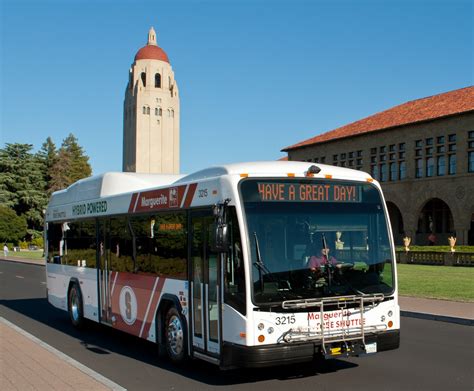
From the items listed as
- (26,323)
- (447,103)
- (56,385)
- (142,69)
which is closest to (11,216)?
(142,69)

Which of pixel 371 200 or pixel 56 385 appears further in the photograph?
pixel 371 200

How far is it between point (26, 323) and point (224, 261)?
8.24 m

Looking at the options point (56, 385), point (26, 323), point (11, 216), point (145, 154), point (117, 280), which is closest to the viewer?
point (56, 385)

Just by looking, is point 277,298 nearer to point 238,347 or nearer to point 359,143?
point 238,347

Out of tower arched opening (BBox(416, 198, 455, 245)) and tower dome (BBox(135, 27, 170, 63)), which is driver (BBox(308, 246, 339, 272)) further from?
tower dome (BBox(135, 27, 170, 63))

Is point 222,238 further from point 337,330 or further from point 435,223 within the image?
point 435,223

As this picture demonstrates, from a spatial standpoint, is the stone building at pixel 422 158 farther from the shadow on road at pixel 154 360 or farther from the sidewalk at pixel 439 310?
the shadow on road at pixel 154 360

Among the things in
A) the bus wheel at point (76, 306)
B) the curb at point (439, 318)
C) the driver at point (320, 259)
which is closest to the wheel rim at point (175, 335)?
the driver at point (320, 259)

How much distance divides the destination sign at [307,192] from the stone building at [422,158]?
4197cm

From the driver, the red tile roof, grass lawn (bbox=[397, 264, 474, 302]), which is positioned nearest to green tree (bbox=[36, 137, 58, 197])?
the red tile roof

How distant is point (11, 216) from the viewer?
91125 mm

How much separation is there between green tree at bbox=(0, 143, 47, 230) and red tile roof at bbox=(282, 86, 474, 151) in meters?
51.3

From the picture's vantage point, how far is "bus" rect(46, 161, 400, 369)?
7590 mm

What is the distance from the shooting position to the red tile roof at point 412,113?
50.7 meters
